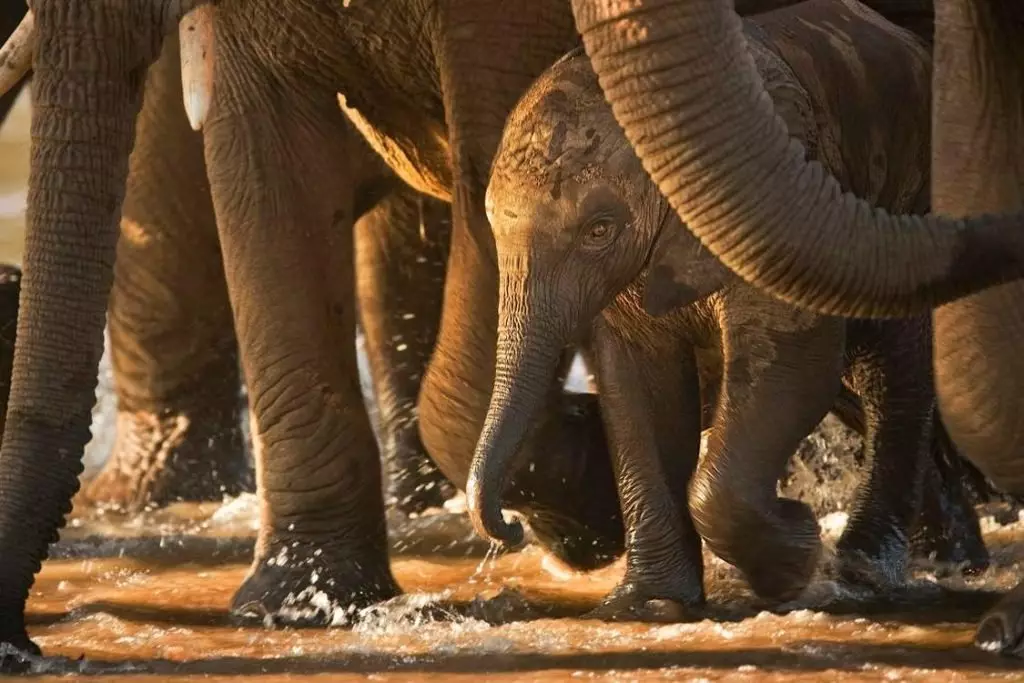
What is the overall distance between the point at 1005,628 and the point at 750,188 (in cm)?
95

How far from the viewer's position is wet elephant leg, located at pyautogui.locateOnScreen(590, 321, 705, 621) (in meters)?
5.02

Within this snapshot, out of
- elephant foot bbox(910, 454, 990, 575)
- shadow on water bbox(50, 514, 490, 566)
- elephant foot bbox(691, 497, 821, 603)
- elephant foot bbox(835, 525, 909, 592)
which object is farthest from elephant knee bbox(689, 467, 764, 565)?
shadow on water bbox(50, 514, 490, 566)

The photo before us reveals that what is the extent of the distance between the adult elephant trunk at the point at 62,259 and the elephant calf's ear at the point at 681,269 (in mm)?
892

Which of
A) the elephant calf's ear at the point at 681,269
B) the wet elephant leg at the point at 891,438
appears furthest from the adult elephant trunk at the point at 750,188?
the wet elephant leg at the point at 891,438

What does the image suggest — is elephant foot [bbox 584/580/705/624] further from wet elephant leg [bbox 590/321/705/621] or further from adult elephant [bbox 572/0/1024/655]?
adult elephant [bbox 572/0/1024/655]

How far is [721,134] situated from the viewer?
3963 mm

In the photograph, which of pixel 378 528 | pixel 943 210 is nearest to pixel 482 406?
pixel 378 528

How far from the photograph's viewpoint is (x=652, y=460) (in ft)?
16.5

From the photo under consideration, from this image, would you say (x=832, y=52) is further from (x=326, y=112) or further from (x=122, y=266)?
(x=122, y=266)

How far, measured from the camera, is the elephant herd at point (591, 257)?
410 centimetres

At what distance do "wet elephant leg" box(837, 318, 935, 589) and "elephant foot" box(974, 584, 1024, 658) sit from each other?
2.57ft

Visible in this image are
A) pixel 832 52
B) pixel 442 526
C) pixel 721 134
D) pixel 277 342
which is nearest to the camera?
pixel 721 134

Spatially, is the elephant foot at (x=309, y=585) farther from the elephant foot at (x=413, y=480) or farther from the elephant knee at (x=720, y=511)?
the elephant foot at (x=413, y=480)

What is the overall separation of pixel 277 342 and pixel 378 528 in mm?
417
